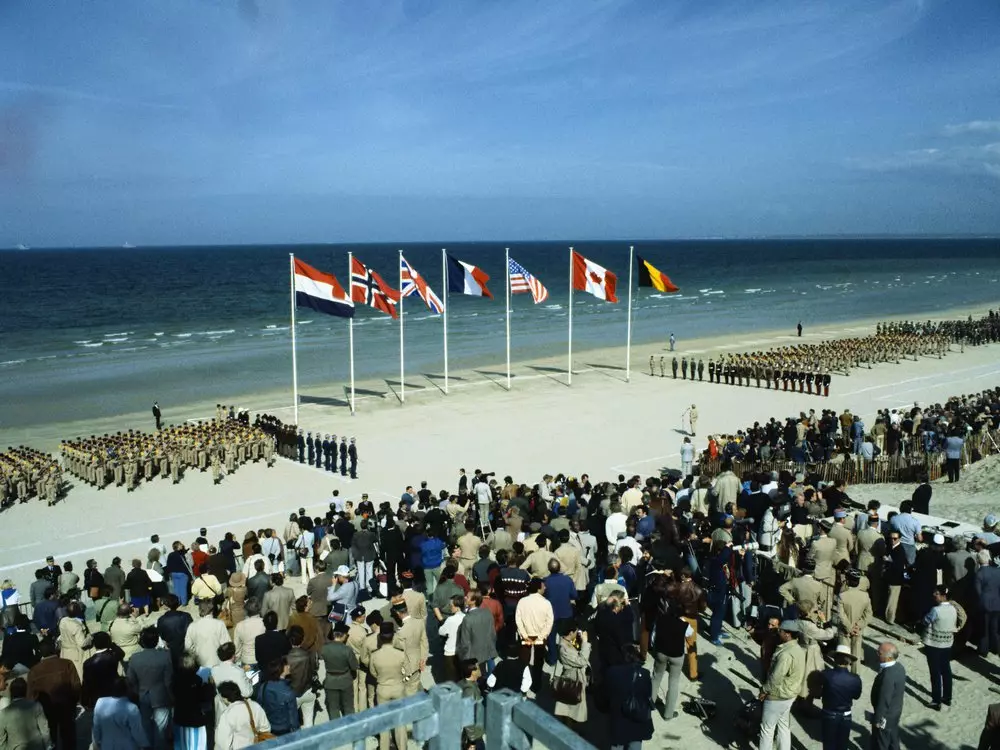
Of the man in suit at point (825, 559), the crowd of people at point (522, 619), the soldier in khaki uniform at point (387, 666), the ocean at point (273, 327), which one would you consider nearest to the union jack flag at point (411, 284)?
the ocean at point (273, 327)

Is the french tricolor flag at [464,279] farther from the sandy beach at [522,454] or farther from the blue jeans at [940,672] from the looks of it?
the blue jeans at [940,672]

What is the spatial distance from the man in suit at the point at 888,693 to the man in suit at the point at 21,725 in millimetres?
7197

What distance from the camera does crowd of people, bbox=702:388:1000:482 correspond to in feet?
68.7

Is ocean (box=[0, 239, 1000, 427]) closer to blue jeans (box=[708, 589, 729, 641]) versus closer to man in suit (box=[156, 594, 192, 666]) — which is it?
man in suit (box=[156, 594, 192, 666])

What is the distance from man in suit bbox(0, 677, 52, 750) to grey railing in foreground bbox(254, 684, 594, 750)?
5.59 m

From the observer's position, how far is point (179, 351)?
59.3 m

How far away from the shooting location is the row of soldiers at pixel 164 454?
2394cm

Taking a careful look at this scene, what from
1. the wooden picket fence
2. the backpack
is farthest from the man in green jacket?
the wooden picket fence

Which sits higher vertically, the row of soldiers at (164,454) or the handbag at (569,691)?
the handbag at (569,691)

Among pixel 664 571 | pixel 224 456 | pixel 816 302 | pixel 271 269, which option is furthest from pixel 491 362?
pixel 271 269

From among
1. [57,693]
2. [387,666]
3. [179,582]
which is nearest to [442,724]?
[387,666]

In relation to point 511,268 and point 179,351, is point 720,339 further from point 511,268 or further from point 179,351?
point 179,351

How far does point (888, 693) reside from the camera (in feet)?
25.5

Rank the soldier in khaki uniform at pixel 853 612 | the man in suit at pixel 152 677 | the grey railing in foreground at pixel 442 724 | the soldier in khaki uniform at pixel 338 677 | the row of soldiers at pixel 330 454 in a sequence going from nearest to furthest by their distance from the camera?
the grey railing in foreground at pixel 442 724, the man in suit at pixel 152 677, the soldier in khaki uniform at pixel 338 677, the soldier in khaki uniform at pixel 853 612, the row of soldiers at pixel 330 454
